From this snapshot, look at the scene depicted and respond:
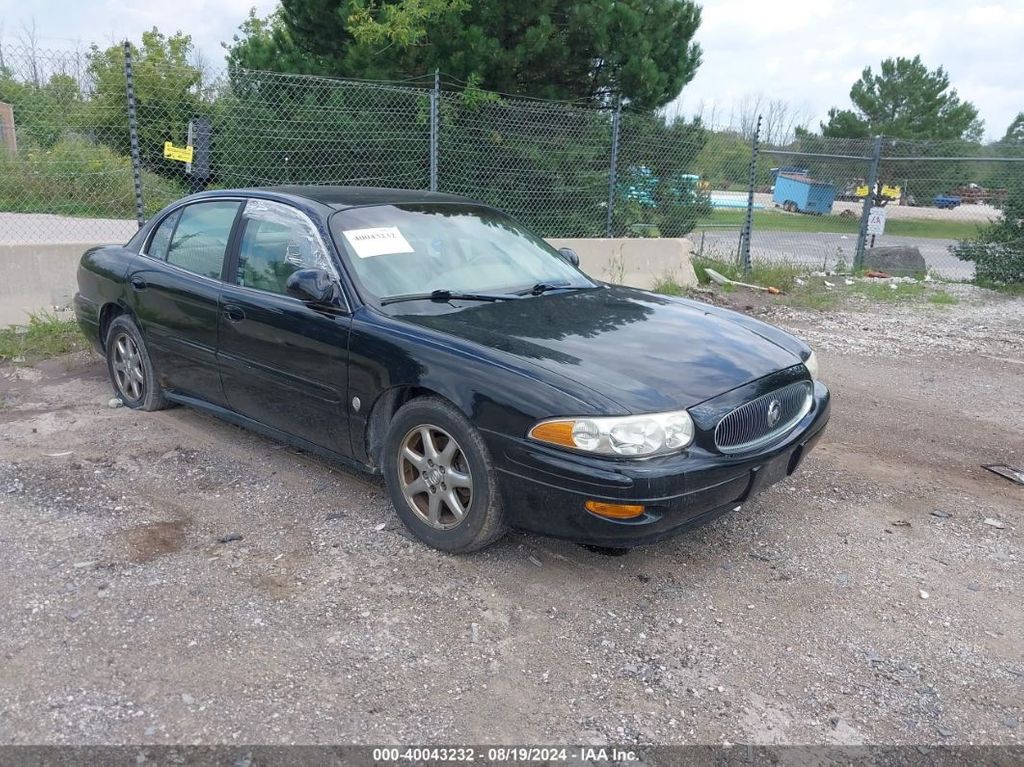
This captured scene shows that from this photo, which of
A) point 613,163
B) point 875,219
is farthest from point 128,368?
point 875,219

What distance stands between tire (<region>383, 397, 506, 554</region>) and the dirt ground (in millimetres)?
147

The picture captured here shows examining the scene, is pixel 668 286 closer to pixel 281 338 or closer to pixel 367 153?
pixel 367 153

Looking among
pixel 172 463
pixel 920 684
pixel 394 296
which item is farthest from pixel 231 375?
pixel 920 684

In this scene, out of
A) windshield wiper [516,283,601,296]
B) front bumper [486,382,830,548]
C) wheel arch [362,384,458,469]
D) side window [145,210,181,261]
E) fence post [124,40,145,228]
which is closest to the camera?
front bumper [486,382,830,548]

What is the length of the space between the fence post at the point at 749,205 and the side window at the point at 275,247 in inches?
351

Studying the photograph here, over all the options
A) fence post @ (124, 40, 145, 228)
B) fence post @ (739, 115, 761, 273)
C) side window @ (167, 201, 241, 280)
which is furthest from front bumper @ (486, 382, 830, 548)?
fence post @ (739, 115, 761, 273)

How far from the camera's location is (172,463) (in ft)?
15.3

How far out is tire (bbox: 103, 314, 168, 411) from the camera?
5230 mm

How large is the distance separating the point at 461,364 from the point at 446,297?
2.38ft

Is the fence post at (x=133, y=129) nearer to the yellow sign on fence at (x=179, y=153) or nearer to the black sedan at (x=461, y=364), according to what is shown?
the yellow sign on fence at (x=179, y=153)

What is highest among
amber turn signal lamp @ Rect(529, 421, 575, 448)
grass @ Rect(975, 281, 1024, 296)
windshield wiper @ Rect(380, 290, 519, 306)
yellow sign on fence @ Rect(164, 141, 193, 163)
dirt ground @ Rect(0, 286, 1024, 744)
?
yellow sign on fence @ Rect(164, 141, 193, 163)

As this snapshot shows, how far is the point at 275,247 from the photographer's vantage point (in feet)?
14.2

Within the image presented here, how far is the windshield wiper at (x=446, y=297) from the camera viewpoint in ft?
12.8

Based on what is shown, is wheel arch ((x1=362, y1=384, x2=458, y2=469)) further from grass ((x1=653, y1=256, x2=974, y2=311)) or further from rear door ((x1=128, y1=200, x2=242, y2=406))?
grass ((x1=653, y1=256, x2=974, y2=311))
